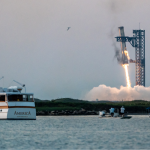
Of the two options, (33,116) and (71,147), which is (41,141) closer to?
(71,147)

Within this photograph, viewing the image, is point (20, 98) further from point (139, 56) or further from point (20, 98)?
point (139, 56)

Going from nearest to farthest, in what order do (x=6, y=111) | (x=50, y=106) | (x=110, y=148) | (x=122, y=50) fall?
(x=110, y=148), (x=6, y=111), (x=50, y=106), (x=122, y=50)

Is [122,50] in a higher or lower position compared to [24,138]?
higher

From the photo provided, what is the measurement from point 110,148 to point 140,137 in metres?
10.5

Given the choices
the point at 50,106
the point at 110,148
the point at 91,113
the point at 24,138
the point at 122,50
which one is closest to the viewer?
the point at 110,148

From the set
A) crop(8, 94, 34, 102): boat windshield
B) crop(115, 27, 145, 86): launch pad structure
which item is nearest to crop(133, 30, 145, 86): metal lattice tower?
crop(115, 27, 145, 86): launch pad structure

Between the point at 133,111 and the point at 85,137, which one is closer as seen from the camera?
the point at 85,137

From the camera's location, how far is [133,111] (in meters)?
151

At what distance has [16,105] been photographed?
86.1m

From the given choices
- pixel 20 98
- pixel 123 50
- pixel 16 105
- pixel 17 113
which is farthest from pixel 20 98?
pixel 123 50

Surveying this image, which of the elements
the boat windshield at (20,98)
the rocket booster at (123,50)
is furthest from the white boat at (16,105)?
the rocket booster at (123,50)

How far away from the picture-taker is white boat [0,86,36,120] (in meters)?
85.9

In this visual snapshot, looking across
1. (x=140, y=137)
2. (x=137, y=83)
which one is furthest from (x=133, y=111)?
(x=140, y=137)

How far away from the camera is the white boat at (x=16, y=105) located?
282 ft
